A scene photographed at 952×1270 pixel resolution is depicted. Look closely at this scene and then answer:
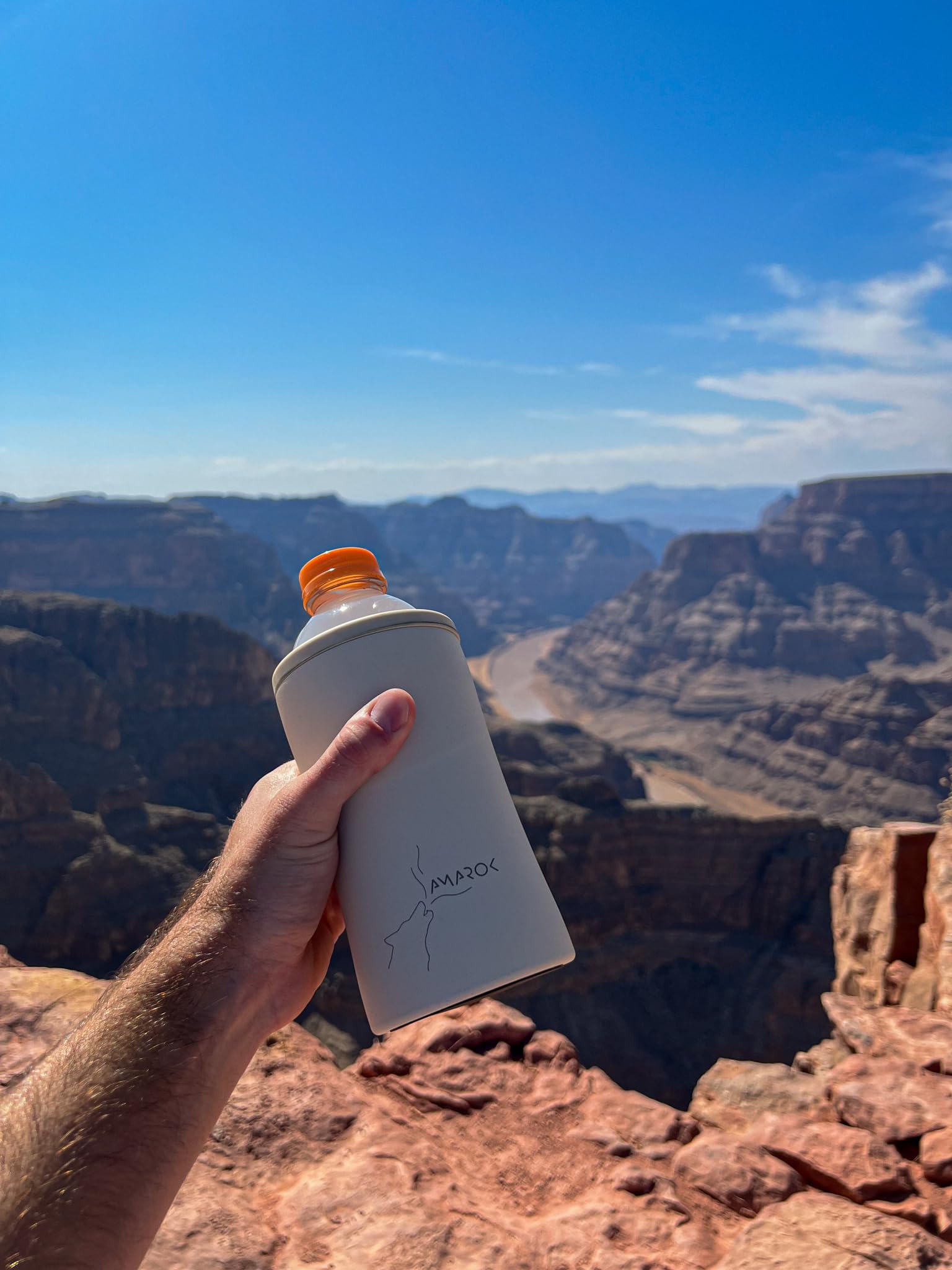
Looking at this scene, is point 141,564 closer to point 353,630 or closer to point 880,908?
point 880,908

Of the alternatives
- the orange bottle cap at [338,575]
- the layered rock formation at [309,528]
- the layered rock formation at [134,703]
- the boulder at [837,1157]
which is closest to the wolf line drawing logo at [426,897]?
the orange bottle cap at [338,575]

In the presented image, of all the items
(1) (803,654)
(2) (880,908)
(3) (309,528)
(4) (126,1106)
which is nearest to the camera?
(4) (126,1106)

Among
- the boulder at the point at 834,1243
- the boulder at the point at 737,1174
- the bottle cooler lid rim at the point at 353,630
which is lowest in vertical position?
the boulder at the point at 737,1174

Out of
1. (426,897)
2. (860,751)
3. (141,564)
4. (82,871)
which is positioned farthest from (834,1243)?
(141,564)

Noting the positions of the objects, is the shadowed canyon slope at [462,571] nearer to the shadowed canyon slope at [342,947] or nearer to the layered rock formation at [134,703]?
the layered rock formation at [134,703]

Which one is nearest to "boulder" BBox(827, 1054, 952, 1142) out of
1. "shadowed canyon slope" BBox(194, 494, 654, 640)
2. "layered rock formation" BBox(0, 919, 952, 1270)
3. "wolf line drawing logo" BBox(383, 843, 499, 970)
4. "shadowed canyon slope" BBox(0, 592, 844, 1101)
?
"layered rock formation" BBox(0, 919, 952, 1270)

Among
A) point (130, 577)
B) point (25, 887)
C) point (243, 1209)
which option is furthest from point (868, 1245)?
point (130, 577)
